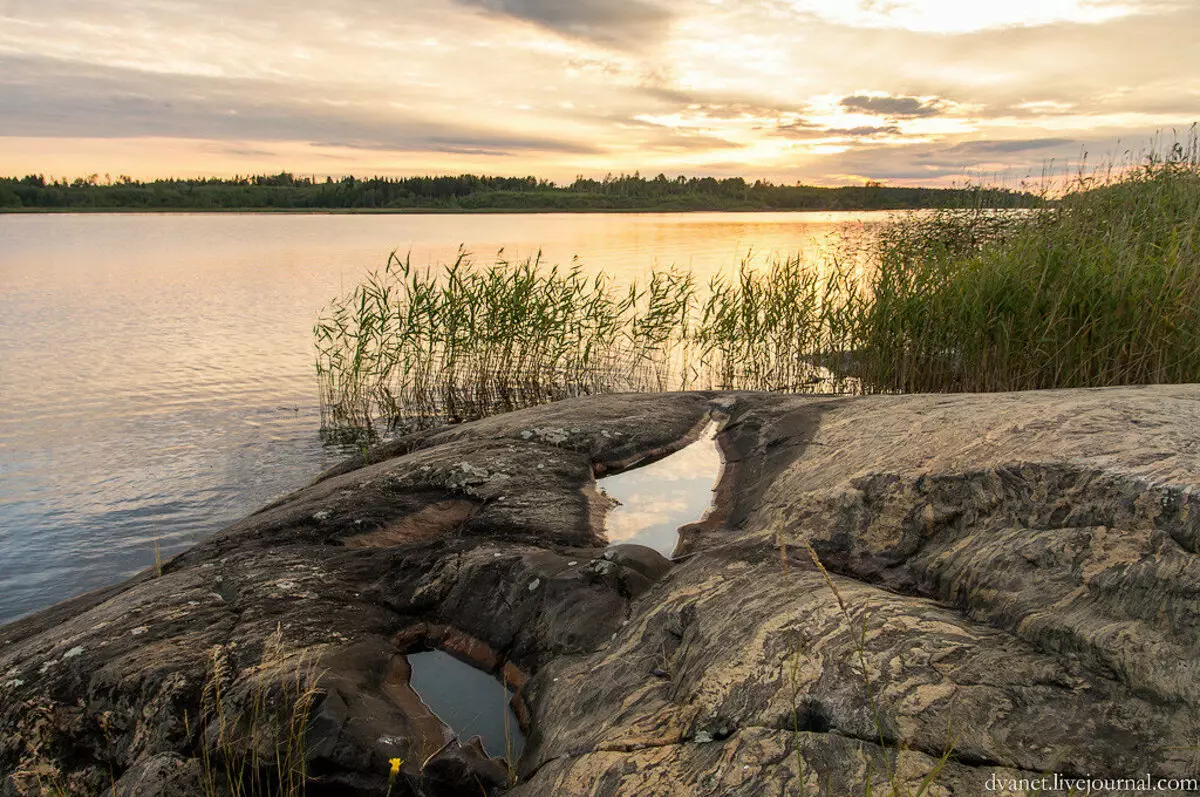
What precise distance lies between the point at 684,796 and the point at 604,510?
2792 millimetres

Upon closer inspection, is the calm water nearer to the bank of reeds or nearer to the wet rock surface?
the bank of reeds

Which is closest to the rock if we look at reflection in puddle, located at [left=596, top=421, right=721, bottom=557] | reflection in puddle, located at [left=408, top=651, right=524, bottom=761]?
reflection in puddle, located at [left=408, top=651, right=524, bottom=761]

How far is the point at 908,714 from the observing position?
2.40 m

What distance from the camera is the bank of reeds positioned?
780 centimetres

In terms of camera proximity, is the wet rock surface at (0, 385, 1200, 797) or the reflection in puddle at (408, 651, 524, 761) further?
the reflection in puddle at (408, 651, 524, 761)

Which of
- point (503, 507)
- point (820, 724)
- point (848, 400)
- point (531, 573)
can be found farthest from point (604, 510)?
point (820, 724)

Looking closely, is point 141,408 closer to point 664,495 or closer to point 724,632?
point 664,495

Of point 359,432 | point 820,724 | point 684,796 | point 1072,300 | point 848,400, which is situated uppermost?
point 1072,300

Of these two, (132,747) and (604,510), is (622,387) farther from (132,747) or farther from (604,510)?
(132,747)

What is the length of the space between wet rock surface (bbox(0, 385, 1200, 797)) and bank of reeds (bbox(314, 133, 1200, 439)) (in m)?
3.96

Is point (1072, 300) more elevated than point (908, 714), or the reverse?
point (1072, 300)

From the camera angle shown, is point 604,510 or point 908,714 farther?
point 604,510

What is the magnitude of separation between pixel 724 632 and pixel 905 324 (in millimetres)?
7597

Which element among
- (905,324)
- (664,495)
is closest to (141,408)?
(664,495)
